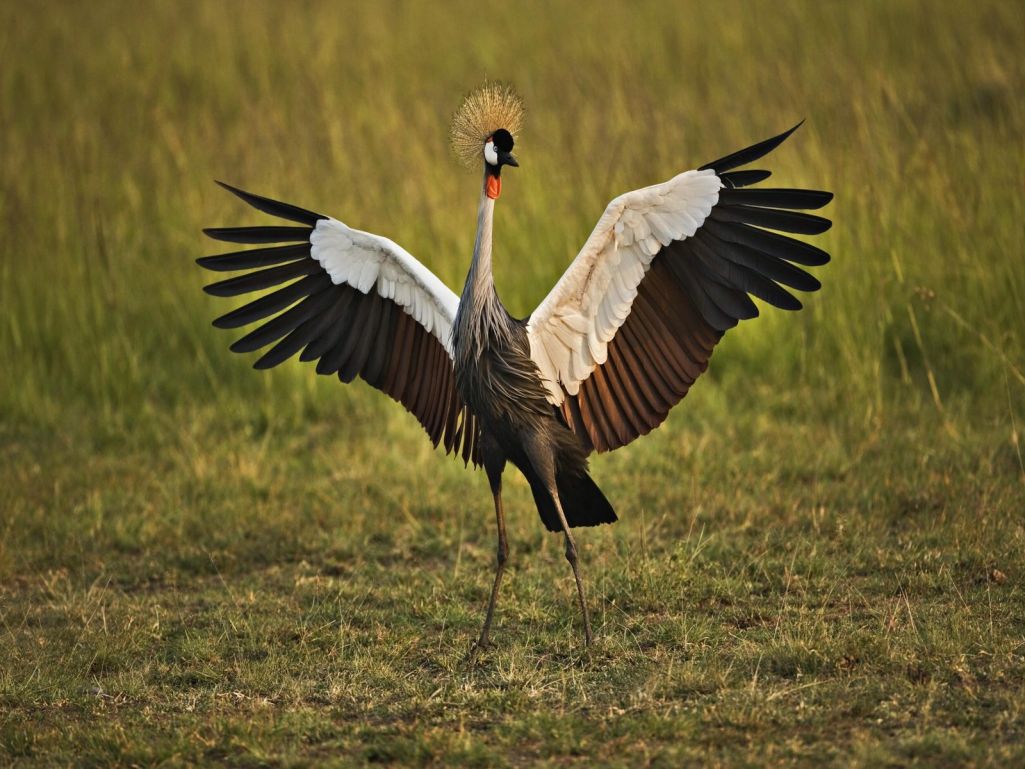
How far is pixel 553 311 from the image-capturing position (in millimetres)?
4926

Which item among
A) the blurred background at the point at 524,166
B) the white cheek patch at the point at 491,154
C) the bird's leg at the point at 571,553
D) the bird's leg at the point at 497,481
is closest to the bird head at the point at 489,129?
the white cheek patch at the point at 491,154

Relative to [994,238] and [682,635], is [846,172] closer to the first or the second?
[994,238]

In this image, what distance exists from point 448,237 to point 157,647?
435 centimetres

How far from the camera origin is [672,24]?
40.8ft

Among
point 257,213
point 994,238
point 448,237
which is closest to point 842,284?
point 994,238

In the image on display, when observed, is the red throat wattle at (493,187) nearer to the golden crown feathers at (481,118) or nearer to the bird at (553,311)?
the bird at (553,311)

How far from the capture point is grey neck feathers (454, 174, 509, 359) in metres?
4.84

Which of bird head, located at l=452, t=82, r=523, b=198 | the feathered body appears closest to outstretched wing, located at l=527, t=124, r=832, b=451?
the feathered body

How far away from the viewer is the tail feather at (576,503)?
5102 millimetres

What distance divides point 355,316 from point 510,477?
1729 millimetres

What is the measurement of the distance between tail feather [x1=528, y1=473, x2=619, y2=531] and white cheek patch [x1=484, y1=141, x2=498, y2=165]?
1.17m

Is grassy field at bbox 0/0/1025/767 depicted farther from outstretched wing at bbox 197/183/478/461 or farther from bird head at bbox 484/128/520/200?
bird head at bbox 484/128/520/200

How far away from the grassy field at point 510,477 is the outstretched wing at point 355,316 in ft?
2.70

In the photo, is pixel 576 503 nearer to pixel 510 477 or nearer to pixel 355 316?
pixel 355 316
